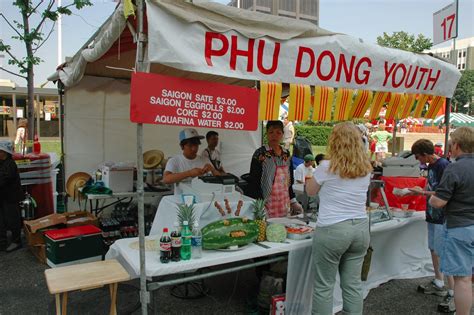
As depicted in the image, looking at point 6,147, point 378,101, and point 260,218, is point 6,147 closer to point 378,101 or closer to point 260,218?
point 260,218

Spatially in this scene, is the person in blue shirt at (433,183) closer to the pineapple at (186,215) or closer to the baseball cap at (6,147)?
the pineapple at (186,215)

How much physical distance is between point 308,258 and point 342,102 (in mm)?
1463

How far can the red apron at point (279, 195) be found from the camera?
342 centimetres

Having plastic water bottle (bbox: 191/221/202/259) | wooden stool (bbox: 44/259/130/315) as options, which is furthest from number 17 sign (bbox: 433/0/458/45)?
wooden stool (bbox: 44/259/130/315)

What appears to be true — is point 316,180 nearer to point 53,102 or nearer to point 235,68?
point 235,68

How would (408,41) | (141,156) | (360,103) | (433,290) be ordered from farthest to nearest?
1. (408,41)
2. (433,290)
3. (360,103)
4. (141,156)

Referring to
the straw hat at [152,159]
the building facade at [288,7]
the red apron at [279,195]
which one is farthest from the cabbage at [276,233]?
the building facade at [288,7]

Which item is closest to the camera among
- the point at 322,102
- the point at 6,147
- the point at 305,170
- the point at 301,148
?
the point at 322,102

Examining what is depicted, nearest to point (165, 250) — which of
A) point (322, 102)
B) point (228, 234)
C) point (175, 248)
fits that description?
point (175, 248)

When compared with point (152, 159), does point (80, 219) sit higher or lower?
lower

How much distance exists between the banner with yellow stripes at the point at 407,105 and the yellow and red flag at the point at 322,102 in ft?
3.65

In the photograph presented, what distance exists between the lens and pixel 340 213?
2.45m

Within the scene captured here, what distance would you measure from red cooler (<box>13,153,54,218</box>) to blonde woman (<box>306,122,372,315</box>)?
4542 millimetres

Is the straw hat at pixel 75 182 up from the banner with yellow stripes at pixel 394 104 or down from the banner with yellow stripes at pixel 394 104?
down
